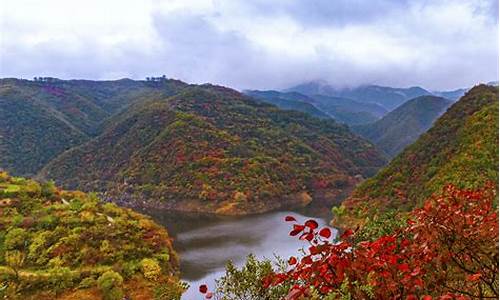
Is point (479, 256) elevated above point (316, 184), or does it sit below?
above

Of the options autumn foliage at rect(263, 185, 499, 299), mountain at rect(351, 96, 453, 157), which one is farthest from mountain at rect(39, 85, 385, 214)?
autumn foliage at rect(263, 185, 499, 299)

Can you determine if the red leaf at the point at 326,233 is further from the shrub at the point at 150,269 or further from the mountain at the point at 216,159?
the mountain at the point at 216,159

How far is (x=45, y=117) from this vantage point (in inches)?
4648

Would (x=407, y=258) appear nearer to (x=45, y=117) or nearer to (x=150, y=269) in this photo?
(x=150, y=269)

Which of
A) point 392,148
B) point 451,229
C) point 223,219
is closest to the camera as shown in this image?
point 451,229

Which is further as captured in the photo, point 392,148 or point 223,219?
point 392,148

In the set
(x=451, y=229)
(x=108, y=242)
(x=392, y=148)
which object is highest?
(x=451, y=229)

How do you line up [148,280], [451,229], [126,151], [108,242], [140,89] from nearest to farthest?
[451,229] < [148,280] < [108,242] < [126,151] < [140,89]

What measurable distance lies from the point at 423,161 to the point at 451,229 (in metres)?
54.4

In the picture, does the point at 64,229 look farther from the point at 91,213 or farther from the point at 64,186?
the point at 64,186

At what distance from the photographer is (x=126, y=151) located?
3659 inches

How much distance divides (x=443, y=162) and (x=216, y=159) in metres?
39.9

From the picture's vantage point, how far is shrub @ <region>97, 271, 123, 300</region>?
1083 inches

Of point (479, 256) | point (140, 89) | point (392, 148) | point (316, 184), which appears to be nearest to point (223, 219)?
point (316, 184)
